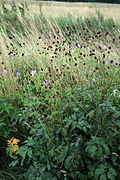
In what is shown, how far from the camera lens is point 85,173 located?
1.89 metres

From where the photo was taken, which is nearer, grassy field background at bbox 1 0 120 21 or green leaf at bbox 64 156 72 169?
green leaf at bbox 64 156 72 169

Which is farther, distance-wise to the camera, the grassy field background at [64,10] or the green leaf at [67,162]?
the grassy field background at [64,10]

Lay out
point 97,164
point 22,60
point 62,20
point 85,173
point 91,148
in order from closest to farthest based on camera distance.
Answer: point 91,148 < point 97,164 < point 85,173 < point 22,60 < point 62,20

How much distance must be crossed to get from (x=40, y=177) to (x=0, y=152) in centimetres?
90

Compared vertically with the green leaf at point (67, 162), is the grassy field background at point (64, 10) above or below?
above

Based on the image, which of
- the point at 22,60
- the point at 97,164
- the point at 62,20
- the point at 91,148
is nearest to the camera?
the point at 91,148

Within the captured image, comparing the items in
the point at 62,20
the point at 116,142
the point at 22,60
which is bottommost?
the point at 116,142

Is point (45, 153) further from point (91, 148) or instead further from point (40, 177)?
point (91, 148)

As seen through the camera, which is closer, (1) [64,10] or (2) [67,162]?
(2) [67,162]

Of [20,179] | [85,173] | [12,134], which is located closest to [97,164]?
[85,173]

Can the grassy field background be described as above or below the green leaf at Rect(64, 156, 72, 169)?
above

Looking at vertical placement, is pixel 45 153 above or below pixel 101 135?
below

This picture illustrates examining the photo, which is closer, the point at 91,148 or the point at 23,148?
the point at 91,148

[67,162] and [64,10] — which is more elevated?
[64,10]
